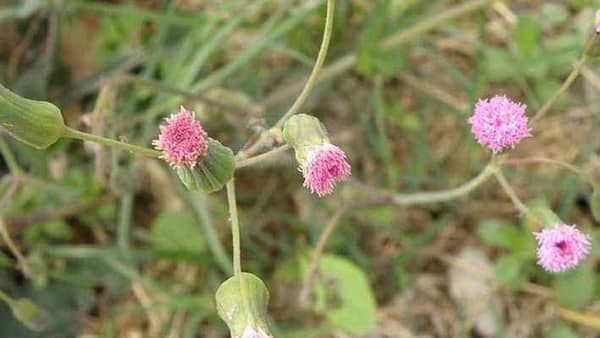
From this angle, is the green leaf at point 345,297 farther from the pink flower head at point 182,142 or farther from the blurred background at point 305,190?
the pink flower head at point 182,142

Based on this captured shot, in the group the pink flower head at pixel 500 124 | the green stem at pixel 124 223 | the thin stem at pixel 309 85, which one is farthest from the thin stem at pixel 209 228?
the pink flower head at pixel 500 124

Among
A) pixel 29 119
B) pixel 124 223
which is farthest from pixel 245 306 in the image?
pixel 124 223

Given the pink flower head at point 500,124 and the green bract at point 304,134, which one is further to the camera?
the pink flower head at point 500,124

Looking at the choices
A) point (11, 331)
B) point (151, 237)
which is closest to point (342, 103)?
point (151, 237)

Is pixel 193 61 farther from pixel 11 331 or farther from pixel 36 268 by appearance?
pixel 11 331

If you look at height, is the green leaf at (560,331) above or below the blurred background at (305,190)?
below

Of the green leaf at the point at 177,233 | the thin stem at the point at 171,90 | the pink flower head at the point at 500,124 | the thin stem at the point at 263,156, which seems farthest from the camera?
the green leaf at the point at 177,233
